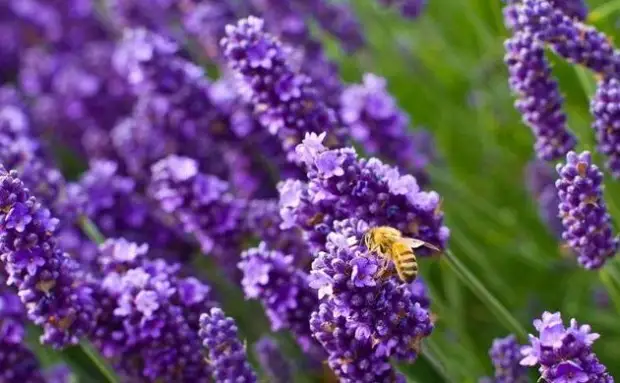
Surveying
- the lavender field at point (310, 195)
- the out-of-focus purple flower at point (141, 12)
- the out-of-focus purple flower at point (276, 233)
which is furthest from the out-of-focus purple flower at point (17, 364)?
the out-of-focus purple flower at point (141, 12)

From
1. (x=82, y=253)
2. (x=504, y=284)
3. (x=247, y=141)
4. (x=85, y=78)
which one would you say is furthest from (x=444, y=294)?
(x=85, y=78)

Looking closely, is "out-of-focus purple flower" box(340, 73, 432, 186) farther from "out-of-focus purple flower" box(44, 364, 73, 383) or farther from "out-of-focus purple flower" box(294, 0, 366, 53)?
"out-of-focus purple flower" box(44, 364, 73, 383)

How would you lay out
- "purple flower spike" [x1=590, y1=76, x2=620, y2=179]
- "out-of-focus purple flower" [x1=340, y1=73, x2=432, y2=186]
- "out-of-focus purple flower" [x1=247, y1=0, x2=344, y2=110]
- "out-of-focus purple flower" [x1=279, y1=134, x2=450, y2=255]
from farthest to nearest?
"out-of-focus purple flower" [x1=247, y1=0, x2=344, y2=110], "out-of-focus purple flower" [x1=340, y1=73, x2=432, y2=186], "purple flower spike" [x1=590, y1=76, x2=620, y2=179], "out-of-focus purple flower" [x1=279, y1=134, x2=450, y2=255]

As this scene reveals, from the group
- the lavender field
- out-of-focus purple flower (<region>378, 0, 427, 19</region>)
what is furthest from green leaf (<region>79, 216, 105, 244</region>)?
out-of-focus purple flower (<region>378, 0, 427, 19</region>)

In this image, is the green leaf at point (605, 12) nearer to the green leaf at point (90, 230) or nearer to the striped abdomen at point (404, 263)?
the striped abdomen at point (404, 263)

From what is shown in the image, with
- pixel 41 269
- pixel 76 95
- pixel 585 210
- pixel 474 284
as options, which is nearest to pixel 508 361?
pixel 474 284

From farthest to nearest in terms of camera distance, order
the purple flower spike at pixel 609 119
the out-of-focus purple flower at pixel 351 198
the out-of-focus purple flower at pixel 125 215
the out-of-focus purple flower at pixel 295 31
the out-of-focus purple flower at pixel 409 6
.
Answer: the out-of-focus purple flower at pixel 409 6
the out-of-focus purple flower at pixel 295 31
the out-of-focus purple flower at pixel 125 215
the purple flower spike at pixel 609 119
the out-of-focus purple flower at pixel 351 198

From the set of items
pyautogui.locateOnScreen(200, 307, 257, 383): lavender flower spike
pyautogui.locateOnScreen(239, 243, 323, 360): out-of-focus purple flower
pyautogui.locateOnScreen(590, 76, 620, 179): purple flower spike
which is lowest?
pyautogui.locateOnScreen(590, 76, 620, 179): purple flower spike

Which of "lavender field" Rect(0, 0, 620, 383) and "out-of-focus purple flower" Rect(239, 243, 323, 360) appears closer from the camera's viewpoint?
"lavender field" Rect(0, 0, 620, 383)

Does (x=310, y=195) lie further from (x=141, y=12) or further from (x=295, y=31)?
(x=141, y=12)
